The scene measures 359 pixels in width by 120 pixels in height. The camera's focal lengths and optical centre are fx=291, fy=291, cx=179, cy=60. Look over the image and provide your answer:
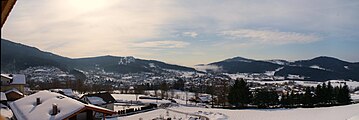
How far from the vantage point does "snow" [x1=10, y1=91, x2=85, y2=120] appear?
489 inches

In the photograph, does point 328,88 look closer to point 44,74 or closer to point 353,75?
point 44,74

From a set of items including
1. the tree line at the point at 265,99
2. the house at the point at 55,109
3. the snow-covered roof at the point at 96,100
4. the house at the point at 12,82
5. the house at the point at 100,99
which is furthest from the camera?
the tree line at the point at 265,99

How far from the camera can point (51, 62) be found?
357ft

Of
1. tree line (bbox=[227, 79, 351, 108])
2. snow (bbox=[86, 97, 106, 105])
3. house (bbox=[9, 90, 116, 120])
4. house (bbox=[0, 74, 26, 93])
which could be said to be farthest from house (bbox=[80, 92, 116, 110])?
tree line (bbox=[227, 79, 351, 108])

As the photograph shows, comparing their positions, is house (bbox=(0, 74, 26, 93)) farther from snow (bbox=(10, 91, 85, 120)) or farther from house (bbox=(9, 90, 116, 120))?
house (bbox=(9, 90, 116, 120))

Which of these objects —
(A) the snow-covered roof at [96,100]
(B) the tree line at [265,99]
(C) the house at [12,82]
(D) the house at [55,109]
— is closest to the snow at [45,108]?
(D) the house at [55,109]

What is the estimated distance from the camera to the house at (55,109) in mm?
12391

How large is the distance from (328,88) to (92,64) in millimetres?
142354

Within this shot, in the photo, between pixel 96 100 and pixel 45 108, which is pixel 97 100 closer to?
pixel 96 100

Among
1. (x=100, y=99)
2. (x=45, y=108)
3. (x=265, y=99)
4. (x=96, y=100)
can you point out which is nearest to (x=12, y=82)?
(x=96, y=100)

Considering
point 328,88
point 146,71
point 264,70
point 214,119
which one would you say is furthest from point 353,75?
point 214,119

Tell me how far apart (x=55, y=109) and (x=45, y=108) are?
113 cm

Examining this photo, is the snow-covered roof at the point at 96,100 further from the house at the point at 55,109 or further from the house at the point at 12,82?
the house at the point at 55,109

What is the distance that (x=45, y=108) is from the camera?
43.3 feet
